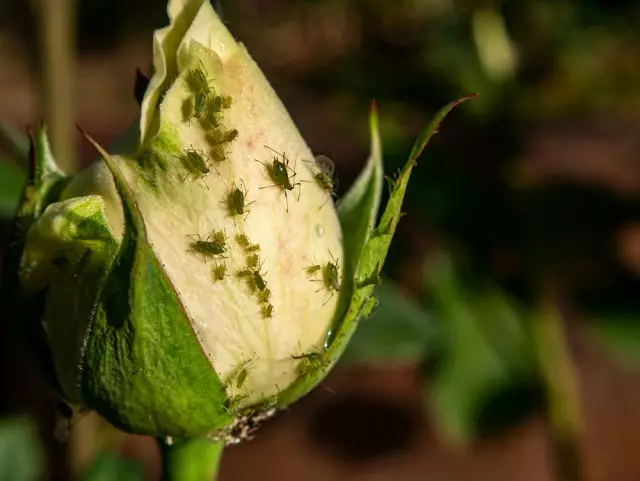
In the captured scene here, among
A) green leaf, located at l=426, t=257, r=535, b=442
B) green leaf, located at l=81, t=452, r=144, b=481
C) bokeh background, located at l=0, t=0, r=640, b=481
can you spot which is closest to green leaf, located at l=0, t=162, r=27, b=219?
bokeh background, located at l=0, t=0, r=640, b=481

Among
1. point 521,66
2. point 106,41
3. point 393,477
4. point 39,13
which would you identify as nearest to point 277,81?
point 106,41

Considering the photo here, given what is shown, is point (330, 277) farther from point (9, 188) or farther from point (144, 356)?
point (9, 188)

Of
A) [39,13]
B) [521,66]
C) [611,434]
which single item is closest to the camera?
[39,13]

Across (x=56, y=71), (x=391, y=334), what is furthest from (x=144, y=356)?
(x=391, y=334)

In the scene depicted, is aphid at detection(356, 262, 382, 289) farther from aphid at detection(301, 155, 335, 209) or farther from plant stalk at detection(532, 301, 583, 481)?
plant stalk at detection(532, 301, 583, 481)

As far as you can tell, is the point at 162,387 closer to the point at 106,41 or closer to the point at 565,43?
the point at 565,43

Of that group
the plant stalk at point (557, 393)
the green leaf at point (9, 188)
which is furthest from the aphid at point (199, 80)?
the plant stalk at point (557, 393)

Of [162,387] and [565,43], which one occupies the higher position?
[162,387]
